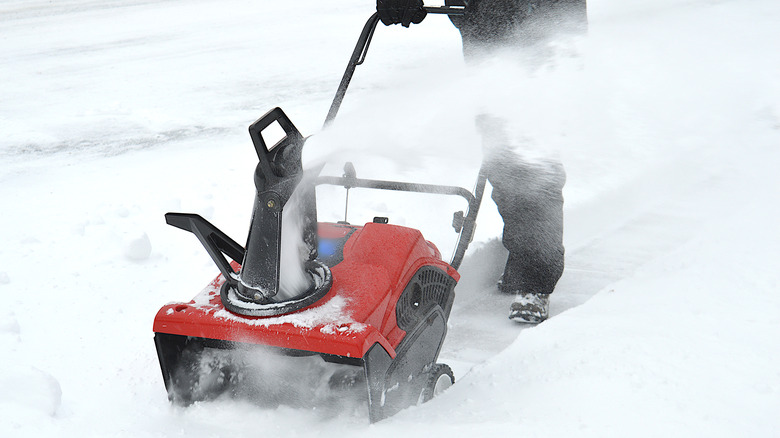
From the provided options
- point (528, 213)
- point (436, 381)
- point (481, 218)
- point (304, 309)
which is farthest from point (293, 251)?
point (481, 218)

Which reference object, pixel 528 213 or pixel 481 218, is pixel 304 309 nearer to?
pixel 528 213

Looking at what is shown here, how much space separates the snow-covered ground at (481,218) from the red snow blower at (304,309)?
0.30ft

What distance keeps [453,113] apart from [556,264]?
0.72m

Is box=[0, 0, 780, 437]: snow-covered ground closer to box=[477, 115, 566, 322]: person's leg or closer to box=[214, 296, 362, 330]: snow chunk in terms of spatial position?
box=[477, 115, 566, 322]: person's leg

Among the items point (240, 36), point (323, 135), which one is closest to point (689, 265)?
point (323, 135)

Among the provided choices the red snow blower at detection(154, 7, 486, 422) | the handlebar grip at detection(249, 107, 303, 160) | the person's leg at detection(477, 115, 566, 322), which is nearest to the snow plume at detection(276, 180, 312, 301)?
the red snow blower at detection(154, 7, 486, 422)

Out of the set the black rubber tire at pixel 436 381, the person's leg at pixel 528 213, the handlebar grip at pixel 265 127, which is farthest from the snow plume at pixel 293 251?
the person's leg at pixel 528 213

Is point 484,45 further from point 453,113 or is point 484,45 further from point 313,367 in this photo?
point 313,367

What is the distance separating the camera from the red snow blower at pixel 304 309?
1495 millimetres

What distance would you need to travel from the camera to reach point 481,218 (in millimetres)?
3182

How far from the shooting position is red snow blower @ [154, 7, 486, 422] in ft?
4.91

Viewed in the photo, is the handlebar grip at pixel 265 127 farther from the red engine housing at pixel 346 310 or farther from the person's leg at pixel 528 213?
the person's leg at pixel 528 213

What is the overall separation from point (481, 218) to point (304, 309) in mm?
1745

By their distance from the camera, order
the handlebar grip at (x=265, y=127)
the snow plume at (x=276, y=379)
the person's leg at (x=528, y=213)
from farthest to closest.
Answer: the person's leg at (x=528, y=213) → the snow plume at (x=276, y=379) → the handlebar grip at (x=265, y=127)
